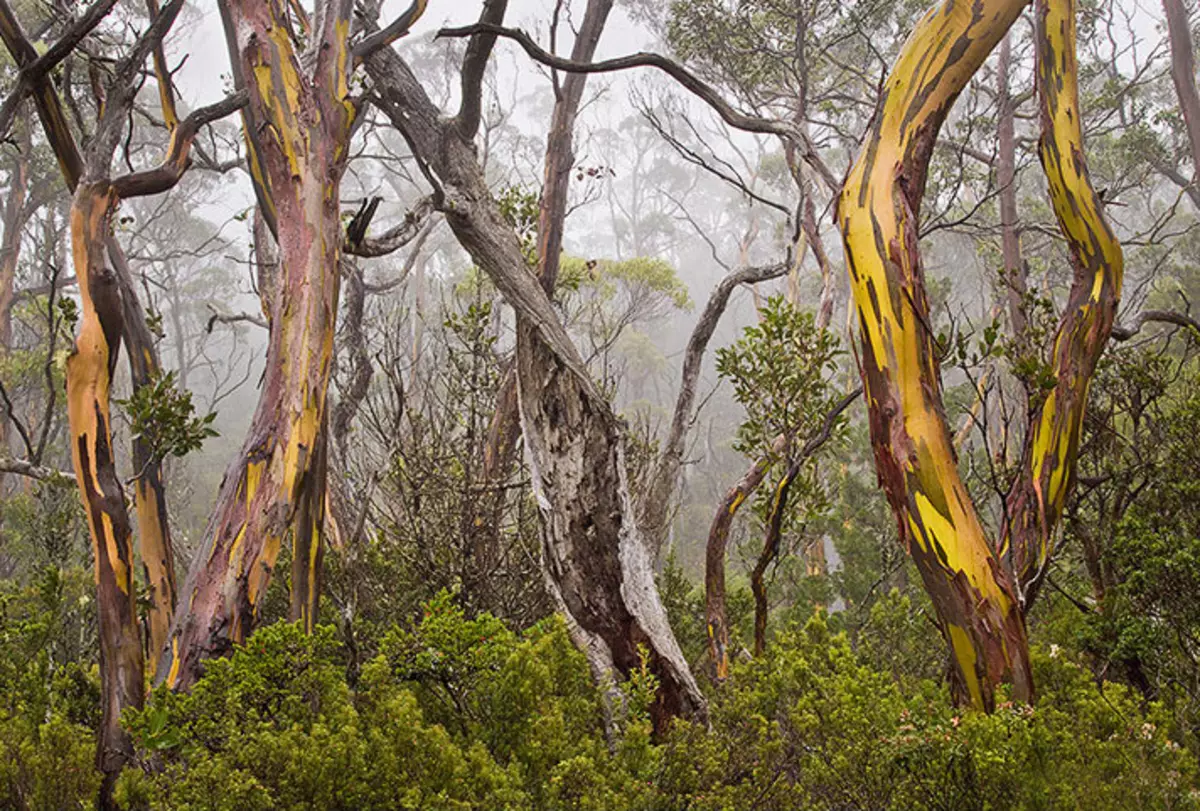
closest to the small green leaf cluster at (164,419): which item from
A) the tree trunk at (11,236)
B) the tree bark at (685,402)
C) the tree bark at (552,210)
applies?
the tree bark at (552,210)

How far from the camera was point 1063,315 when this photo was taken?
9.20 feet

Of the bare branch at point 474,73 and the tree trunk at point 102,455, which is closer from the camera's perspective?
the tree trunk at point 102,455

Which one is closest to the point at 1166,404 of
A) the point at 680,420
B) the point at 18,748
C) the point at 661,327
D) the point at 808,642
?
the point at 680,420

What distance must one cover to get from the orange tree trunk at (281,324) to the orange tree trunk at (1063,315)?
2440 mm

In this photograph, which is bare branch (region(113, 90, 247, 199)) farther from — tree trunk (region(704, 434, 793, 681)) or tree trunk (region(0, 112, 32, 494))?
tree trunk (region(0, 112, 32, 494))

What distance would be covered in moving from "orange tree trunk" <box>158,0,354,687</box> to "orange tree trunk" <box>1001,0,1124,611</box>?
96.0 inches

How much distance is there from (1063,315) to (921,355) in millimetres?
840

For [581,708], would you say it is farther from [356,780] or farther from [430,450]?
[430,450]

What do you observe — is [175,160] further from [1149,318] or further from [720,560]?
[1149,318]

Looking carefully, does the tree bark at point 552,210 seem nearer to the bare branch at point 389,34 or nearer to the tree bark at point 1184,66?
the bare branch at point 389,34

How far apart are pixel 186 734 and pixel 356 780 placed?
49 centimetres

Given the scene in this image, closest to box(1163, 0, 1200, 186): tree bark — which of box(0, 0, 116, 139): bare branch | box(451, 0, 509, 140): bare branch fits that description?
box(451, 0, 509, 140): bare branch

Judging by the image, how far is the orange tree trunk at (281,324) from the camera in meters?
2.47

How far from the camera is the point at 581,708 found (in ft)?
8.98
